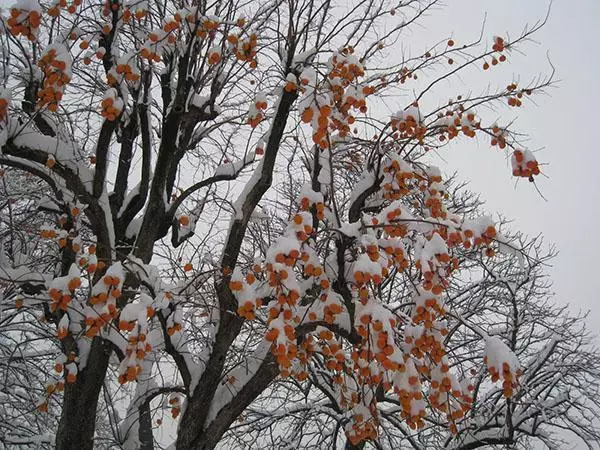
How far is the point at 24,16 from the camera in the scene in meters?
3.00

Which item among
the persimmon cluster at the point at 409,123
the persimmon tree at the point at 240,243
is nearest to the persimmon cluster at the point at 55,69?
the persimmon tree at the point at 240,243

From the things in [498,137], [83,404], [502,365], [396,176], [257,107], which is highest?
[257,107]

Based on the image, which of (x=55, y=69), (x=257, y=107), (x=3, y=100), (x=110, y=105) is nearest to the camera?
(x=3, y=100)

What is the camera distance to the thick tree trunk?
159 inches

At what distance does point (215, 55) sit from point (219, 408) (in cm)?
280

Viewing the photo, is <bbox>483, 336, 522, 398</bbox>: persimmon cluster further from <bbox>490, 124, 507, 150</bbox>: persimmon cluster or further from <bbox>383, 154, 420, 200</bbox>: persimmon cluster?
<bbox>490, 124, 507, 150</bbox>: persimmon cluster

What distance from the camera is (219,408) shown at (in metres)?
3.86

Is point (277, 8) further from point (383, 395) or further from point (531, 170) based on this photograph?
point (383, 395)

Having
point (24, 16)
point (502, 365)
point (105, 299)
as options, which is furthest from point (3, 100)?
point (502, 365)

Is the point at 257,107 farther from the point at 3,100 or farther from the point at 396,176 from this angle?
the point at 3,100

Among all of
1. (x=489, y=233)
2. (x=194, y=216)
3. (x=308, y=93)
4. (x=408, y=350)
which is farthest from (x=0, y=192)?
(x=489, y=233)

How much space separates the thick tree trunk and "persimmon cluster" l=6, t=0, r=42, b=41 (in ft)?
7.98

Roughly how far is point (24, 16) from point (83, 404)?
3068mm

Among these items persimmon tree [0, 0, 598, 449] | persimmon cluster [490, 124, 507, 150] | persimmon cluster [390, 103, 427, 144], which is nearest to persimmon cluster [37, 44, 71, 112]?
persimmon tree [0, 0, 598, 449]
